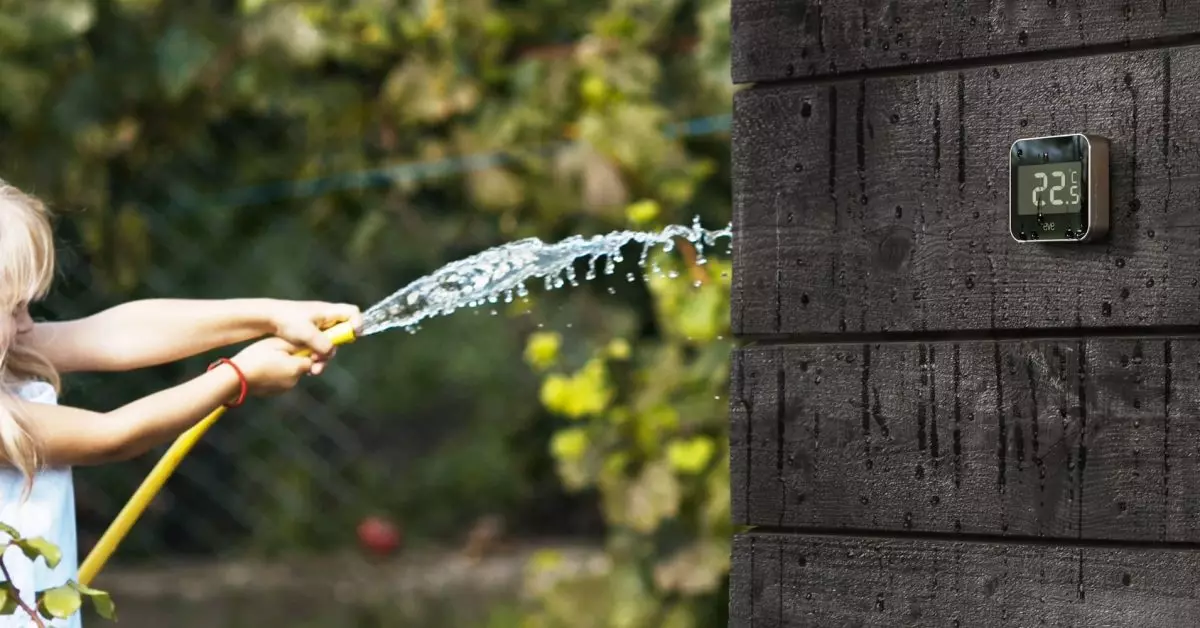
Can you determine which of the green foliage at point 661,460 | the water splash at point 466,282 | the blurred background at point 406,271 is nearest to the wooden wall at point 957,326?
the water splash at point 466,282

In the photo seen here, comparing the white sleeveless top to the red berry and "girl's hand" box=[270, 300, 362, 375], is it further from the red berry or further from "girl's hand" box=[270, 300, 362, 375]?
the red berry

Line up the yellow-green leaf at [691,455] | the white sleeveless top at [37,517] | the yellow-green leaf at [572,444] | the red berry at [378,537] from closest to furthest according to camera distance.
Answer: the white sleeveless top at [37,517] < the yellow-green leaf at [691,455] < the yellow-green leaf at [572,444] < the red berry at [378,537]

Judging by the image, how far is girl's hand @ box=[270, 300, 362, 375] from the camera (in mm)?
1438

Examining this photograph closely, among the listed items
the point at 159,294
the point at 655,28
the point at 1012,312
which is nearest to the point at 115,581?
the point at 159,294

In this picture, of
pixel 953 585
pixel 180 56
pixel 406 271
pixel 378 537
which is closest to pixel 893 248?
pixel 953 585

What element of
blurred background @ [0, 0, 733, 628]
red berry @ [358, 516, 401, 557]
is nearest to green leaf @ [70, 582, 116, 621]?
blurred background @ [0, 0, 733, 628]

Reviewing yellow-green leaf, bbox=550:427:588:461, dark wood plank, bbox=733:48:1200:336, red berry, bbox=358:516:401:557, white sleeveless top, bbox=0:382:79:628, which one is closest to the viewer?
dark wood plank, bbox=733:48:1200:336

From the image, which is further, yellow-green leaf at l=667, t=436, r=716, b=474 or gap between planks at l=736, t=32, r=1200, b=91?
yellow-green leaf at l=667, t=436, r=716, b=474

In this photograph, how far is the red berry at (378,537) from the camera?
3680 millimetres

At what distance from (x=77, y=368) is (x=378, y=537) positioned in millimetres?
2212

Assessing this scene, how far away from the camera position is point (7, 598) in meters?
1.28

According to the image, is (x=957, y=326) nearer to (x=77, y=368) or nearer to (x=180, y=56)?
(x=77, y=368)

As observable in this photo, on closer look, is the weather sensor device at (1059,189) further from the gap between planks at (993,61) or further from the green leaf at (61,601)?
the green leaf at (61,601)

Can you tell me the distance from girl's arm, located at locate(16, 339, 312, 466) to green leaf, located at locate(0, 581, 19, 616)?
0.13 metres
